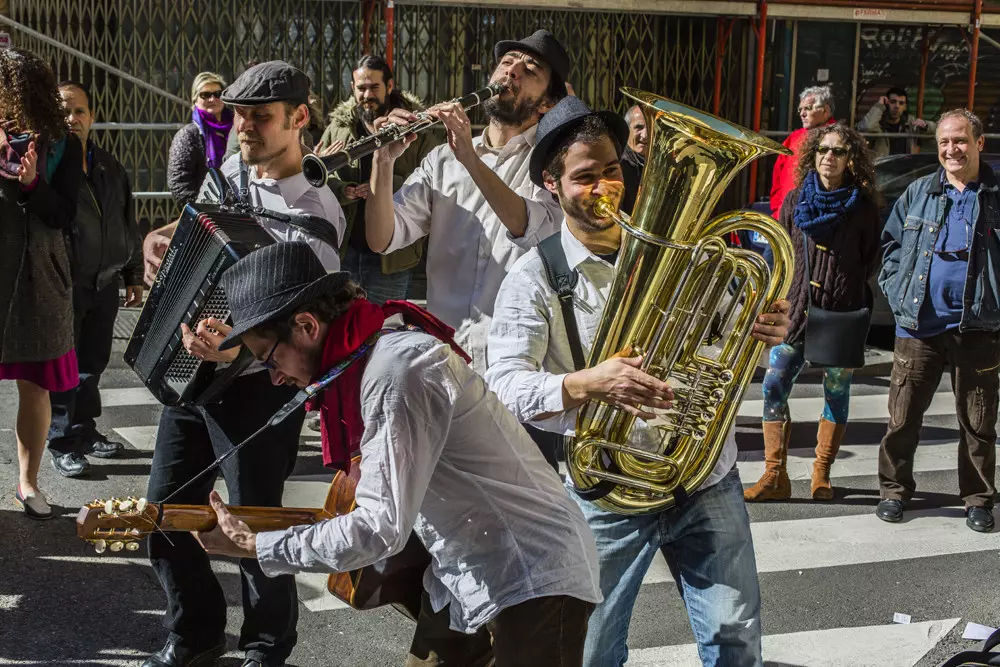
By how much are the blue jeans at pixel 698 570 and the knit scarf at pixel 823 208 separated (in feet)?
10.7

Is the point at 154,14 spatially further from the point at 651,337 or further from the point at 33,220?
the point at 651,337

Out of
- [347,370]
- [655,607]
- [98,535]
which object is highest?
[347,370]

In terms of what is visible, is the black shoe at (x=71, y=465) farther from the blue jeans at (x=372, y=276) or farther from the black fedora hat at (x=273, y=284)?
the black fedora hat at (x=273, y=284)

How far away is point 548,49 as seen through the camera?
4879mm

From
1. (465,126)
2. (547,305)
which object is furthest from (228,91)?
(547,305)

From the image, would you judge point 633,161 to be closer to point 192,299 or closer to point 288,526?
point 192,299

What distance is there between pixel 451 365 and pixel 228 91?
1.98 m

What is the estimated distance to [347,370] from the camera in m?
2.85

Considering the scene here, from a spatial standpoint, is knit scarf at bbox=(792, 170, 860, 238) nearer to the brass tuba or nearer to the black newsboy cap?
the black newsboy cap

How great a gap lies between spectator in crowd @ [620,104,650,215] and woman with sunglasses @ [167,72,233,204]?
2.54 meters

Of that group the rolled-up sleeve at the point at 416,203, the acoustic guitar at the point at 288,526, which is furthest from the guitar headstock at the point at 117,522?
the rolled-up sleeve at the point at 416,203

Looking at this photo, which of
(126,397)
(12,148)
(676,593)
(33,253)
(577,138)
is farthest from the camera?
(126,397)

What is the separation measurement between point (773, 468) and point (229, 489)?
325cm

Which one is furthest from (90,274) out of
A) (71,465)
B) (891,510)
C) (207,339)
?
(891,510)
